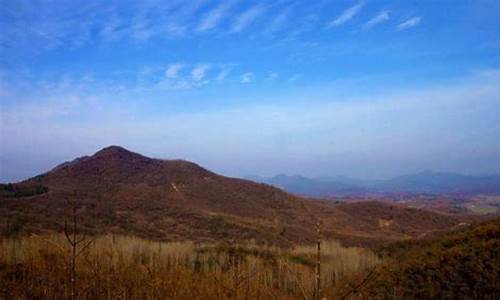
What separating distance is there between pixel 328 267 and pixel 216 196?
86.9ft

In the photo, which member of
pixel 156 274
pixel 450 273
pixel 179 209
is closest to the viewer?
pixel 156 274

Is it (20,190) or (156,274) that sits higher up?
(20,190)

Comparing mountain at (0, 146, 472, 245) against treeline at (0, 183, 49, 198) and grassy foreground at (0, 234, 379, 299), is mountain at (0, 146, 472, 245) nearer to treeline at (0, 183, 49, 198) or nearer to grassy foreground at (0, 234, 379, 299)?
treeline at (0, 183, 49, 198)

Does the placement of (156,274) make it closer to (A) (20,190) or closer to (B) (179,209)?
(B) (179,209)

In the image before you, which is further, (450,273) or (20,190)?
(20,190)

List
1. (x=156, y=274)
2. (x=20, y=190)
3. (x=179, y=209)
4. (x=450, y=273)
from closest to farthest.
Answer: (x=156, y=274)
(x=450, y=273)
(x=179, y=209)
(x=20, y=190)

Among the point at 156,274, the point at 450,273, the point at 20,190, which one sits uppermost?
the point at 20,190

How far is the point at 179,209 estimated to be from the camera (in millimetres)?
27938

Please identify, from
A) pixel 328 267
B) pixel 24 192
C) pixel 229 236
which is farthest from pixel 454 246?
pixel 24 192

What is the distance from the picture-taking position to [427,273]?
7.77 meters

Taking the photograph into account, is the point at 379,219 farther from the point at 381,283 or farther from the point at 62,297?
the point at 62,297

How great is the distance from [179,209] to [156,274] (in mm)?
21287

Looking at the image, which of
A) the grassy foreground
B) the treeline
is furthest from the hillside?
the treeline

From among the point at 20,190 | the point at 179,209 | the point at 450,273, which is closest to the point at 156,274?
the point at 450,273
